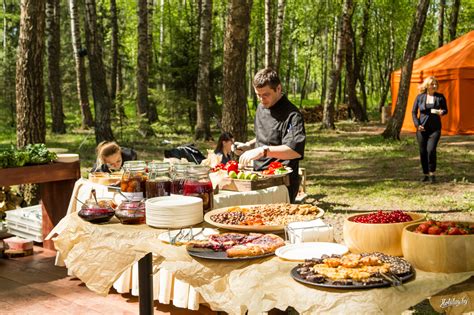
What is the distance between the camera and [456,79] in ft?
61.8

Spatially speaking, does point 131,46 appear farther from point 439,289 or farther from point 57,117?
point 439,289

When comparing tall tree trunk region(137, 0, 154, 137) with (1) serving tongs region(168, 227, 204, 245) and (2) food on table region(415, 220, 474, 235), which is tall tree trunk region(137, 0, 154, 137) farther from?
(2) food on table region(415, 220, 474, 235)

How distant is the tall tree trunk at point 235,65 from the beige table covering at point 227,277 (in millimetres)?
6079

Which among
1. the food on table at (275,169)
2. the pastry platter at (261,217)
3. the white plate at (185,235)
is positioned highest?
the food on table at (275,169)

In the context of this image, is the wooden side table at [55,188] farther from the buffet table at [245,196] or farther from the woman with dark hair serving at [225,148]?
the woman with dark hair serving at [225,148]

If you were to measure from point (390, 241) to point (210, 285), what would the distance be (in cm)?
75

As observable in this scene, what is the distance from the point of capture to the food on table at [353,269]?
2.10m

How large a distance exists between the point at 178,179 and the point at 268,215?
60cm

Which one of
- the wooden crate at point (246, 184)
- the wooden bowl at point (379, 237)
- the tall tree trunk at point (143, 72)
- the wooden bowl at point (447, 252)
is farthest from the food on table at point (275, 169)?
the tall tree trunk at point (143, 72)

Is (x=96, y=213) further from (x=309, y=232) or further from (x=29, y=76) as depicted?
(x=29, y=76)

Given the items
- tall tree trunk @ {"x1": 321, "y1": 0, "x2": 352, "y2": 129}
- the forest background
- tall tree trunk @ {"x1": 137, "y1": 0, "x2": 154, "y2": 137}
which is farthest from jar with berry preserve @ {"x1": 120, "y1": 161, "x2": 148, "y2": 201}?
tall tree trunk @ {"x1": 321, "y1": 0, "x2": 352, "y2": 129}

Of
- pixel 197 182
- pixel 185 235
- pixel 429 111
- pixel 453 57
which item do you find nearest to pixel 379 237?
pixel 185 235

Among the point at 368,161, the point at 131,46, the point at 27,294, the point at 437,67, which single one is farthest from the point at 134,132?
the point at 131,46

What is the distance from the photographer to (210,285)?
2518mm
